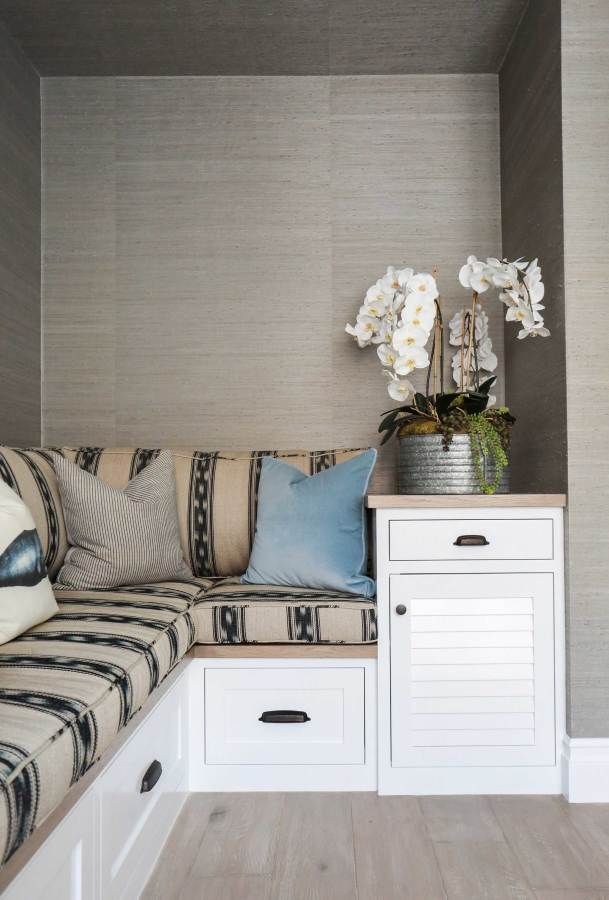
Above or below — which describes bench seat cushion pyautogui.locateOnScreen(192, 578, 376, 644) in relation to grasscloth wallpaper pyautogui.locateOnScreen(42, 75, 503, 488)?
below

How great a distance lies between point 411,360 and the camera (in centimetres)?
237

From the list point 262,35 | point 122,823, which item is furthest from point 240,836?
point 262,35

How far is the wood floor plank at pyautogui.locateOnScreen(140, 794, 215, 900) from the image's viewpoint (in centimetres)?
160

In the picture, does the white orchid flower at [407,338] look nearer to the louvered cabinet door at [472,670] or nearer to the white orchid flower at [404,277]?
the white orchid flower at [404,277]

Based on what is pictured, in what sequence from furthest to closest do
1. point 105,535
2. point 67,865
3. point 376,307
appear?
point 376,307 → point 105,535 → point 67,865

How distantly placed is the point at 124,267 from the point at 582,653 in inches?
86.0

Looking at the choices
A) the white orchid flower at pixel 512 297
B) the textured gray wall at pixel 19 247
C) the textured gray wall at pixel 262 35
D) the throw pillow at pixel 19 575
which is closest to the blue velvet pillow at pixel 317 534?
the white orchid flower at pixel 512 297

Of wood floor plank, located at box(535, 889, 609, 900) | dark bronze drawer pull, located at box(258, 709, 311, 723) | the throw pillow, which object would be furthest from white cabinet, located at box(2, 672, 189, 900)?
wood floor plank, located at box(535, 889, 609, 900)

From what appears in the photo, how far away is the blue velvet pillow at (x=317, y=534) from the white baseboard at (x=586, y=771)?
0.71 meters

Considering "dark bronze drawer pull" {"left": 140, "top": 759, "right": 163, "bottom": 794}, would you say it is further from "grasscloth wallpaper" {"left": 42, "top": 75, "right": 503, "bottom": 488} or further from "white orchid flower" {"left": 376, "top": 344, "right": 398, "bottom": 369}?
"grasscloth wallpaper" {"left": 42, "top": 75, "right": 503, "bottom": 488}

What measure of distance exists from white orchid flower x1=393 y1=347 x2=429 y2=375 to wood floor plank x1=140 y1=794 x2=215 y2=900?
4.50ft

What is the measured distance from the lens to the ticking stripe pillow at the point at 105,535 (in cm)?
224

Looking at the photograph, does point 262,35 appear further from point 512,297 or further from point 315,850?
point 315,850

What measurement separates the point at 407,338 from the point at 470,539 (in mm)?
654
